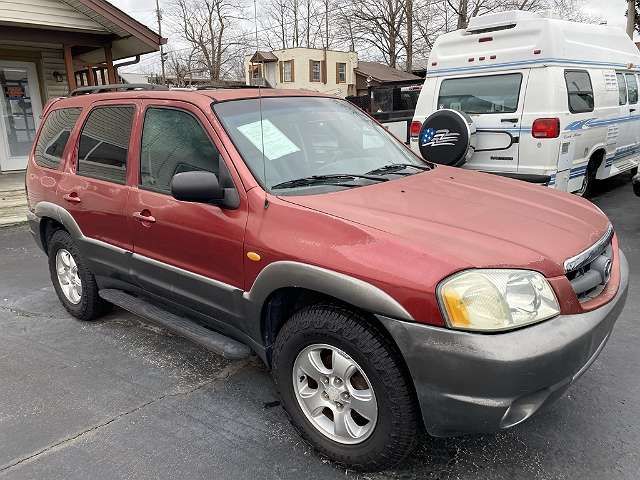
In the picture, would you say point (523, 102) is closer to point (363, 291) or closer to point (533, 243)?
point (533, 243)

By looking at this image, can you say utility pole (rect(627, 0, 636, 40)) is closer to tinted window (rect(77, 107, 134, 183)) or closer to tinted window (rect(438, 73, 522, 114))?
tinted window (rect(438, 73, 522, 114))

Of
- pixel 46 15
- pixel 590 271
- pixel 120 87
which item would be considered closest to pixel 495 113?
pixel 120 87

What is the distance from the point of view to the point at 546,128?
650cm

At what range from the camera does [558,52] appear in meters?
6.62

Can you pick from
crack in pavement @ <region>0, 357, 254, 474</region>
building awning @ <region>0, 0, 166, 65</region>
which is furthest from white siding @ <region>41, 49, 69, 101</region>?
crack in pavement @ <region>0, 357, 254, 474</region>

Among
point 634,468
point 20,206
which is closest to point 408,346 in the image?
point 634,468

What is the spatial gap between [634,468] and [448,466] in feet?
2.78

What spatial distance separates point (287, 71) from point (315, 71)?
2073 millimetres

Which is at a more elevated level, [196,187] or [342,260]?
[196,187]

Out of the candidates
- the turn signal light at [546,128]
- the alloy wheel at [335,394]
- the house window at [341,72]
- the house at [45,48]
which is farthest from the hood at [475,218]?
the house window at [341,72]

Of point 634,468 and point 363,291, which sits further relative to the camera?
point 634,468

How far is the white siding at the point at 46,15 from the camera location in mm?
→ 9500

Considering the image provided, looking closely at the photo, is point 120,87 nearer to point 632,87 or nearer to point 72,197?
point 72,197

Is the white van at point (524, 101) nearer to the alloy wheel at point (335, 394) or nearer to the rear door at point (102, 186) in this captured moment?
the rear door at point (102, 186)
